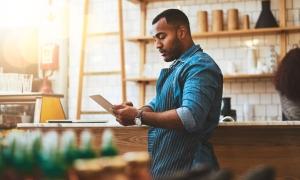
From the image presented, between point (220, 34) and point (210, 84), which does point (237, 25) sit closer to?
point (220, 34)

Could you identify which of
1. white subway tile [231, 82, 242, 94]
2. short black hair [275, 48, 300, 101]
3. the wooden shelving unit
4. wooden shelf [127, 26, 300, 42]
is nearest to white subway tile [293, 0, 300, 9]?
the wooden shelving unit

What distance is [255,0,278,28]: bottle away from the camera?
5.55 meters

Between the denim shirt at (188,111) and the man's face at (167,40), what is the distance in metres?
0.06

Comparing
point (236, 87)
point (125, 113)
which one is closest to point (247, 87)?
point (236, 87)

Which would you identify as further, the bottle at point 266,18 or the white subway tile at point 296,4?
the white subway tile at point 296,4

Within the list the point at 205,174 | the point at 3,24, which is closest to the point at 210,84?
the point at 205,174

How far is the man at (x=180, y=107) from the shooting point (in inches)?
94.7

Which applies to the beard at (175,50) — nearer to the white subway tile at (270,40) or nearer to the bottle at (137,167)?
the bottle at (137,167)

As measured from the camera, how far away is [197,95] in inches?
93.8

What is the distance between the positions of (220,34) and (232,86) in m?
0.62

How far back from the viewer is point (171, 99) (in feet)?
8.48

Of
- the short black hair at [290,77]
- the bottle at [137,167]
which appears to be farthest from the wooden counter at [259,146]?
the bottle at [137,167]

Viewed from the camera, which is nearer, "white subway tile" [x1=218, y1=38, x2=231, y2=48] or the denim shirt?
the denim shirt

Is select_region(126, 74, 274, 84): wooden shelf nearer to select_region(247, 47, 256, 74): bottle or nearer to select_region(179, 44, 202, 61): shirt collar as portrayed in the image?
select_region(247, 47, 256, 74): bottle
